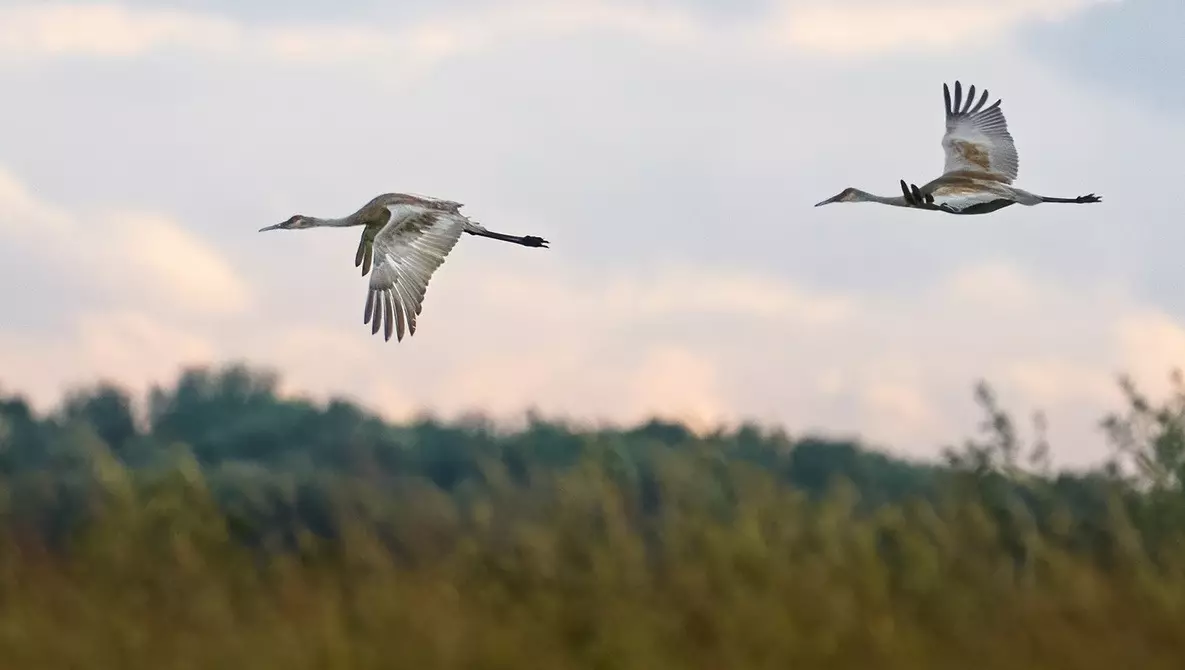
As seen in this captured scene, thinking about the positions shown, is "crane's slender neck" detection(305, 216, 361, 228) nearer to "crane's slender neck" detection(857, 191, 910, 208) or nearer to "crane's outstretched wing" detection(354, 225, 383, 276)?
"crane's outstretched wing" detection(354, 225, 383, 276)

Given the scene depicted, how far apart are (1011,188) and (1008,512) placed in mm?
4360

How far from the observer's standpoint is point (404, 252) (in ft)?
44.5

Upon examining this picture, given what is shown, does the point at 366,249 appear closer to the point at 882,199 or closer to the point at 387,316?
the point at 387,316

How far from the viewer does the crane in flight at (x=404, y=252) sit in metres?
13.4

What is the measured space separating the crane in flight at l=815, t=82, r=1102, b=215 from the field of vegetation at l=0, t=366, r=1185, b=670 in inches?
187

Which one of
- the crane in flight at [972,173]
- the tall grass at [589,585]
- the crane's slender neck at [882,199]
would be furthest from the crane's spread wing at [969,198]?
the tall grass at [589,585]

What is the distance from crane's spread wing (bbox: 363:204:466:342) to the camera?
13344 millimetres

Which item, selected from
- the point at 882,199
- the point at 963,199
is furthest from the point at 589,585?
the point at 882,199

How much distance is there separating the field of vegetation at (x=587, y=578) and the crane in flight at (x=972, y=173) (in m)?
4.76

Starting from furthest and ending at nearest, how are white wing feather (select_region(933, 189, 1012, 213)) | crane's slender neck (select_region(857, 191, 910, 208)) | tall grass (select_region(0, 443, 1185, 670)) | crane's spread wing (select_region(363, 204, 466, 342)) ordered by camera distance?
crane's slender neck (select_region(857, 191, 910, 208))
white wing feather (select_region(933, 189, 1012, 213))
crane's spread wing (select_region(363, 204, 466, 342))
tall grass (select_region(0, 443, 1185, 670))

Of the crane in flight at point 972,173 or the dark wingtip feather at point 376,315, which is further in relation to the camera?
the crane in flight at point 972,173

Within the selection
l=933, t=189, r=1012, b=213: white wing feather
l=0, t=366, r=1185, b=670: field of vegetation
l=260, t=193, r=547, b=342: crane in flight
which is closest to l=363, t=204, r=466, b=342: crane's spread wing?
l=260, t=193, r=547, b=342: crane in flight

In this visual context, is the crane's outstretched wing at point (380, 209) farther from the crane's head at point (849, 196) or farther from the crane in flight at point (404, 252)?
the crane's head at point (849, 196)

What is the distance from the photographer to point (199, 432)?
47469 mm
